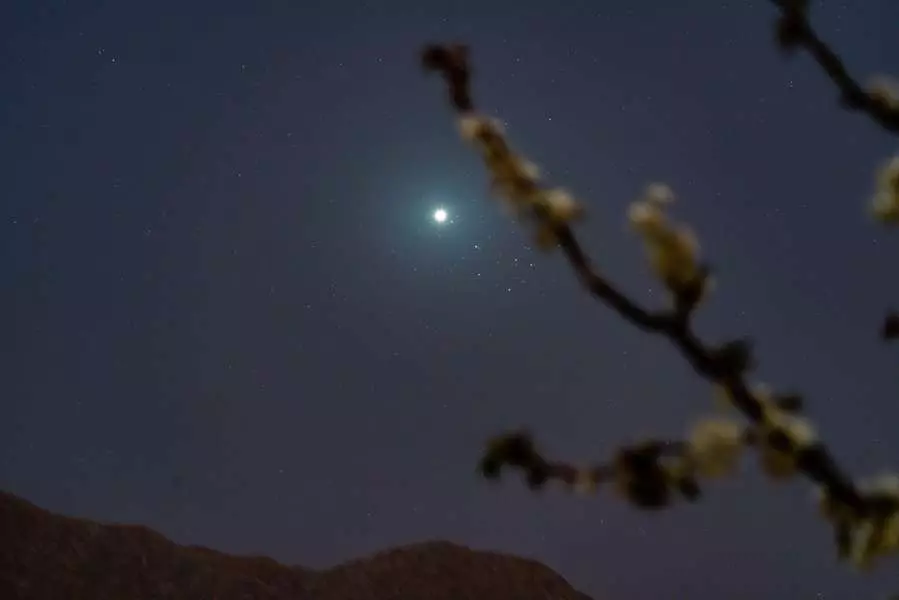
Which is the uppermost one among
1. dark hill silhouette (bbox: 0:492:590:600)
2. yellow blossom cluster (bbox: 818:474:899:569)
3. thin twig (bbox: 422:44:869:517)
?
thin twig (bbox: 422:44:869:517)

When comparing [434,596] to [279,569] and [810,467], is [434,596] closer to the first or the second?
[279,569]

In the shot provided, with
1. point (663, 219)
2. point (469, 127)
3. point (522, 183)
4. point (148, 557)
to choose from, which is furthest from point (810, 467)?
point (148, 557)

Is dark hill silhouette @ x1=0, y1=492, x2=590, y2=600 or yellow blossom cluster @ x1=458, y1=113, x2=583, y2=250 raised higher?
yellow blossom cluster @ x1=458, y1=113, x2=583, y2=250

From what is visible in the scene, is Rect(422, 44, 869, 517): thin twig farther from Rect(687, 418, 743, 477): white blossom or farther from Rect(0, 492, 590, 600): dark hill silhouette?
Rect(0, 492, 590, 600): dark hill silhouette

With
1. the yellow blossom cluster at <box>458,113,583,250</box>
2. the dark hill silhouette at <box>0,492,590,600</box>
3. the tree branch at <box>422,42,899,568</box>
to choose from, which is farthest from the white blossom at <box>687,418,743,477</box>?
the dark hill silhouette at <box>0,492,590,600</box>

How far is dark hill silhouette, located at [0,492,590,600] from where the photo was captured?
177 ft

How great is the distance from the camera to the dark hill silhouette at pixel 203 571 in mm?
53844

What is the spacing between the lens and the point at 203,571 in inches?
2232

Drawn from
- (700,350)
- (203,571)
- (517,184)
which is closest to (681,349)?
(700,350)

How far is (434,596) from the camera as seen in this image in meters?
57.7

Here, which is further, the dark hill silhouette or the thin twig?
the dark hill silhouette

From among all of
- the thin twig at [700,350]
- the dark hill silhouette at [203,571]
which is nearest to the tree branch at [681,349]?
the thin twig at [700,350]

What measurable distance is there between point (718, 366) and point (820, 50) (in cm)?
148

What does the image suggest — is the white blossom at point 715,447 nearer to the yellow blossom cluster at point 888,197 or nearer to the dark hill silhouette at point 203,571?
the yellow blossom cluster at point 888,197
